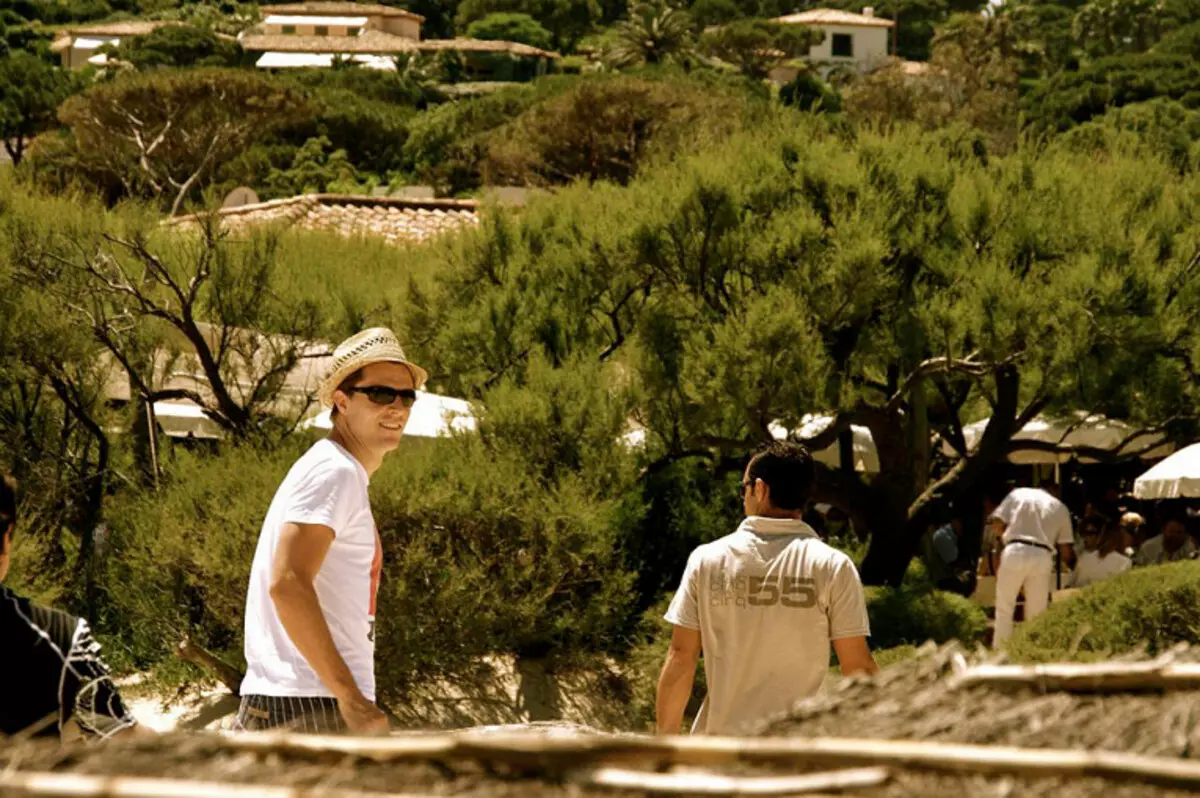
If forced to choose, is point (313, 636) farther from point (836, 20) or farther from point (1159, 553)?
point (836, 20)

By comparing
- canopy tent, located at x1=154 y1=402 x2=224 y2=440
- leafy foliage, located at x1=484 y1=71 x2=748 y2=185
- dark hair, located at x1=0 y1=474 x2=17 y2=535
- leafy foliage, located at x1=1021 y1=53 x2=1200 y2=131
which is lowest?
leafy foliage, located at x1=1021 y1=53 x2=1200 y2=131

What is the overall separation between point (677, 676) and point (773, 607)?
1.37 ft

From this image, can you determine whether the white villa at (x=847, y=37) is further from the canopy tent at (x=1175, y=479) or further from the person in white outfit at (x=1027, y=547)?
the person in white outfit at (x=1027, y=547)

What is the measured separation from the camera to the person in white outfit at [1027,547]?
1242cm

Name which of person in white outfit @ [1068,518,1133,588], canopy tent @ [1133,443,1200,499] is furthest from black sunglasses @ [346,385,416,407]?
canopy tent @ [1133,443,1200,499]

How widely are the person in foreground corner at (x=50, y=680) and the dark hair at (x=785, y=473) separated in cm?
207

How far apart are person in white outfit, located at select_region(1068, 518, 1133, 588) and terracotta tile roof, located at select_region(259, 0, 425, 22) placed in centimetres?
9500

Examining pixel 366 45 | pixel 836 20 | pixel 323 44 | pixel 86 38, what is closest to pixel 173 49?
pixel 323 44

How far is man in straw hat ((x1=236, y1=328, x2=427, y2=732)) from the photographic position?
3.88 metres

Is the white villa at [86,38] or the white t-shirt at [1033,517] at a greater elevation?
the white t-shirt at [1033,517]

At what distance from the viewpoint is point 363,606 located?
4.07m

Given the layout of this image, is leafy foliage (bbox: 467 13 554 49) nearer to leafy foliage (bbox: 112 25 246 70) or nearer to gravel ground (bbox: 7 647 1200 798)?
leafy foliage (bbox: 112 25 246 70)

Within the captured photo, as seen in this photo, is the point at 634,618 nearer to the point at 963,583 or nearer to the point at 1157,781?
the point at 963,583

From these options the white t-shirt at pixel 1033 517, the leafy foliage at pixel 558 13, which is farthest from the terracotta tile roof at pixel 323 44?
the white t-shirt at pixel 1033 517
